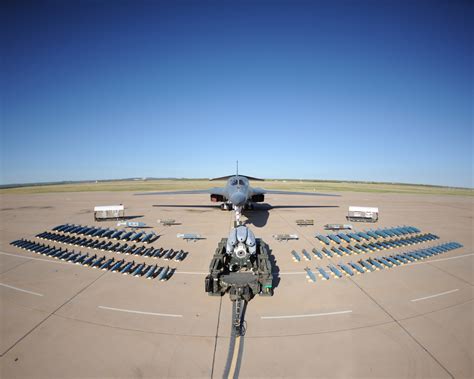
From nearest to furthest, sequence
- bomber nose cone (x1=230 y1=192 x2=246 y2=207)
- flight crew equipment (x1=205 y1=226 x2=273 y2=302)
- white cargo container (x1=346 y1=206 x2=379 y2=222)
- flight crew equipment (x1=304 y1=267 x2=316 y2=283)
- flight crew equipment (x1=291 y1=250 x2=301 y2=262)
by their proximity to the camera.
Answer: flight crew equipment (x1=205 y1=226 x2=273 y2=302) < flight crew equipment (x1=304 y1=267 x2=316 y2=283) < flight crew equipment (x1=291 y1=250 x2=301 y2=262) < bomber nose cone (x1=230 y1=192 x2=246 y2=207) < white cargo container (x1=346 y1=206 x2=379 y2=222)

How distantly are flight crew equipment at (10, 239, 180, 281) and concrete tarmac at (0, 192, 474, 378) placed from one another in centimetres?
43

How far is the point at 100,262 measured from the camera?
41.2ft

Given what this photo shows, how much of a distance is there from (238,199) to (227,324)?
1037 cm

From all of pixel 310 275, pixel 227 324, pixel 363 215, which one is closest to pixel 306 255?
pixel 310 275

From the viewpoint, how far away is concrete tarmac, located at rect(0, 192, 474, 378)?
5.96 meters

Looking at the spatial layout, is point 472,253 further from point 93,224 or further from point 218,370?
point 93,224

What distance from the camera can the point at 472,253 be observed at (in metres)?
14.6

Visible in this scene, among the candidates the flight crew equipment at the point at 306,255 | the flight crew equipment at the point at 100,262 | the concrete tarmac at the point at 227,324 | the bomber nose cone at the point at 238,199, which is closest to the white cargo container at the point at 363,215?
the concrete tarmac at the point at 227,324

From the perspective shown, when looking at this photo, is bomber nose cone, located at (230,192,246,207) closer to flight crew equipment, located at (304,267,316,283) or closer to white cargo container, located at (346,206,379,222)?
flight crew equipment, located at (304,267,316,283)

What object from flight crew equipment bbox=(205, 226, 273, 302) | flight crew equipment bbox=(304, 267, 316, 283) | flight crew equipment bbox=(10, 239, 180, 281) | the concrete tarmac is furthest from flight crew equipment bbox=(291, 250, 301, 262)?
flight crew equipment bbox=(10, 239, 180, 281)

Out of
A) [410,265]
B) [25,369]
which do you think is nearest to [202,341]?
Answer: [25,369]

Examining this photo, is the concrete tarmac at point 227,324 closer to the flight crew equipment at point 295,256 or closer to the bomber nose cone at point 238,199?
the flight crew equipment at point 295,256

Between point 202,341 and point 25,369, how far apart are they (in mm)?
4313

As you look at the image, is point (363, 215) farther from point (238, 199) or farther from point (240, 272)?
point (240, 272)
